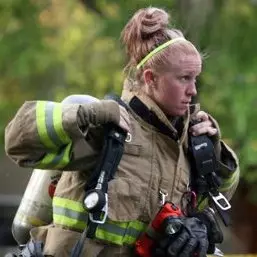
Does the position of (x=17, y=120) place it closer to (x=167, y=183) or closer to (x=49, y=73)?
(x=167, y=183)

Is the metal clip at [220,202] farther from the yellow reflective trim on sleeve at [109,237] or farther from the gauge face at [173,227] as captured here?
the yellow reflective trim on sleeve at [109,237]

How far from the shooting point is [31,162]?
10.1 ft

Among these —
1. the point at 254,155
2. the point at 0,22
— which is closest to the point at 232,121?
the point at 254,155

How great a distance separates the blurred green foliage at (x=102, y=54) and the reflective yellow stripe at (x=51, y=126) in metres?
2.84

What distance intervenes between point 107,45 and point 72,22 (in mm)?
466

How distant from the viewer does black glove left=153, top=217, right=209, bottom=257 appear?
3195mm

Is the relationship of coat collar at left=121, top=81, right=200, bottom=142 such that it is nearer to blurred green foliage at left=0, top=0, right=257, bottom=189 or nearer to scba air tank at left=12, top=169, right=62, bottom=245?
scba air tank at left=12, top=169, right=62, bottom=245

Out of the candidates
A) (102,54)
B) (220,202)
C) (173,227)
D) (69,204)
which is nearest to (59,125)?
(69,204)

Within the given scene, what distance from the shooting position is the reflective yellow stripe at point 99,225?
3.18m

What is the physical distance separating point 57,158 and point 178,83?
52 cm

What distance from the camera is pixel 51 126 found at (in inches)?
118

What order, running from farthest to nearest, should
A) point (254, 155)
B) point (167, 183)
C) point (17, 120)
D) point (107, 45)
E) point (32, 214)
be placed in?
point (107, 45) < point (254, 155) < point (32, 214) < point (167, 183) < point (17, 120)

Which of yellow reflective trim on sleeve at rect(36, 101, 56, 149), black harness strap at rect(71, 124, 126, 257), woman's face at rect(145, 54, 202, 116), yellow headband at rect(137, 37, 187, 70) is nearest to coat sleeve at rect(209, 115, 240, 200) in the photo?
woman's face at rect(145, 54, 202, 116)

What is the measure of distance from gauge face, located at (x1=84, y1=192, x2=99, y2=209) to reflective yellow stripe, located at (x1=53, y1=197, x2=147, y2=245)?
0.11m
